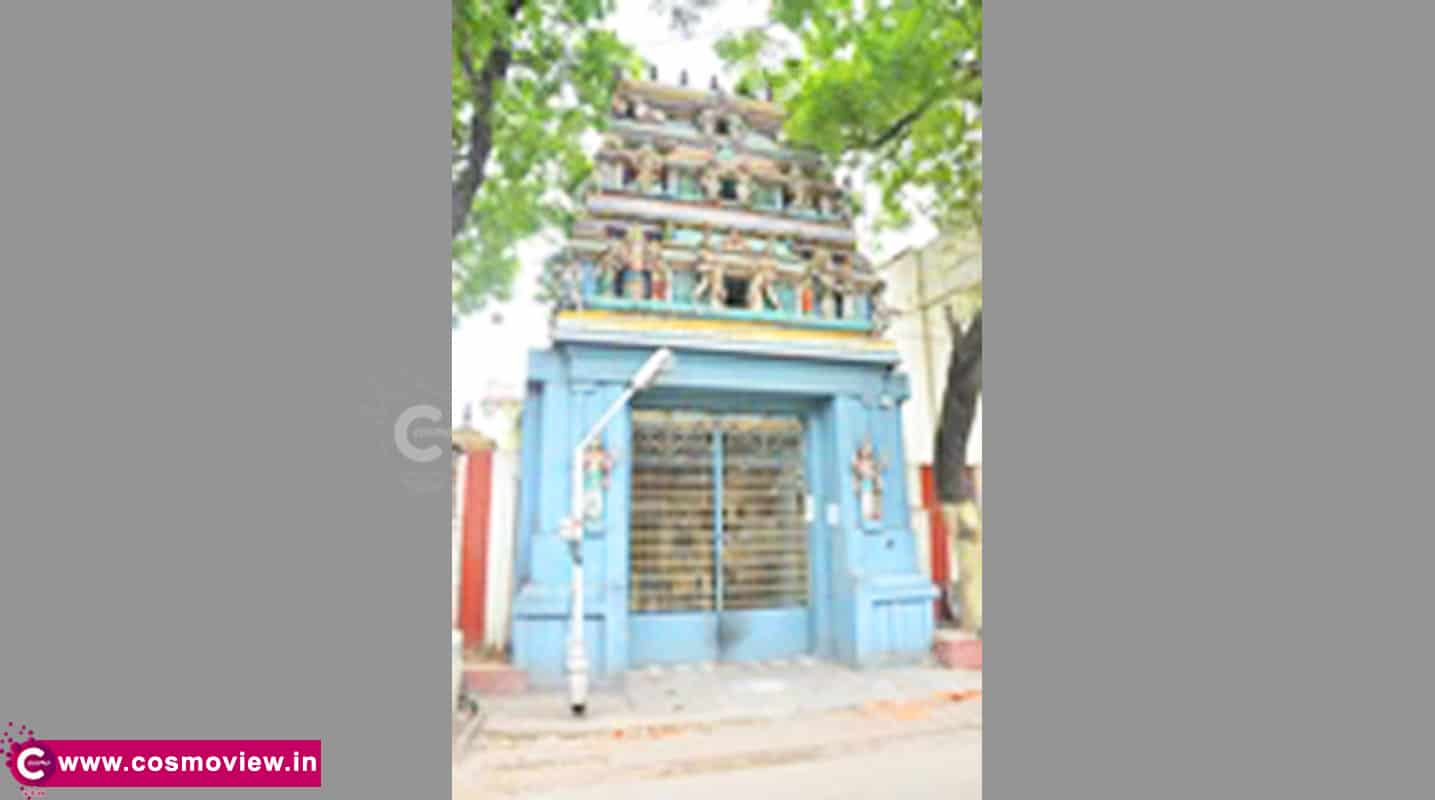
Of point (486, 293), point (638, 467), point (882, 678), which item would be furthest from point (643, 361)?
point (882, 678)

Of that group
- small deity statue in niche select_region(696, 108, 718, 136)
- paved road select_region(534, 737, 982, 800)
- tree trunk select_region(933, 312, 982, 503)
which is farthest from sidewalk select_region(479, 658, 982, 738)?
small deity statue in niche select_region(696, 108, 718, 136)

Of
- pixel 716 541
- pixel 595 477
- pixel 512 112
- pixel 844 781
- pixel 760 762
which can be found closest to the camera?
pixel 844 781

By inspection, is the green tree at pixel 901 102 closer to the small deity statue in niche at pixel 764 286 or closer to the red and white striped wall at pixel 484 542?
the small deity statue in niche at pixel 764 286

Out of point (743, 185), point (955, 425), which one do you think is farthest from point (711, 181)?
point (955, 425)

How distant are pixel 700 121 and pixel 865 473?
195cm

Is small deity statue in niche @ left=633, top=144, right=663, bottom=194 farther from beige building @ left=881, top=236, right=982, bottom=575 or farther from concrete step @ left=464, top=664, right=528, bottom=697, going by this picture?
concrete step @ left=464, top=664, right=528, bottom=697

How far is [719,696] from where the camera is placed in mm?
2844

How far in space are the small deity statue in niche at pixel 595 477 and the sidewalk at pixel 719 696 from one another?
705 mm

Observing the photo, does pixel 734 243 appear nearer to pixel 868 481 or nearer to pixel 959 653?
pixel 868 481

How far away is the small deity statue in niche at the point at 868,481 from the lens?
11.1ft

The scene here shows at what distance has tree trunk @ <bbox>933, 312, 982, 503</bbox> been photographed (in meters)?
3.57

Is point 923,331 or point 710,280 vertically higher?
point 710,280

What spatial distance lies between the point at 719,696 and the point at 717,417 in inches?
48.4

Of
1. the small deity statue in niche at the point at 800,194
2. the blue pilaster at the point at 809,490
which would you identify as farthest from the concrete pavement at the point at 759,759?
the small deity statue in niche at the point at 800,194
